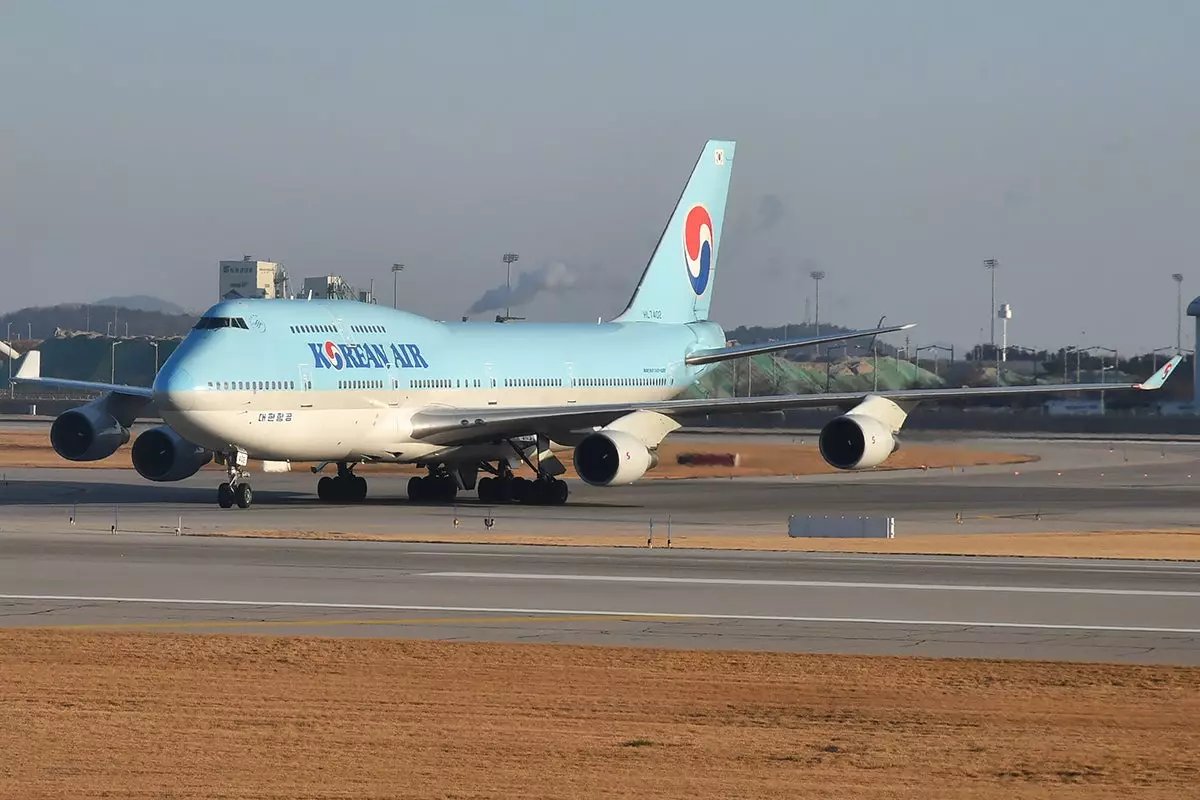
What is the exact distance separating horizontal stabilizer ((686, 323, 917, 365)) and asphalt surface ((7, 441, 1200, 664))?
697 centimetres

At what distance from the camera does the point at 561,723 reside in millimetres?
16625

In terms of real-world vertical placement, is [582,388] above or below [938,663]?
above

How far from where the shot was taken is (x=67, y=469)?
66.6 m

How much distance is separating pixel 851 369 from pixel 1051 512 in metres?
108

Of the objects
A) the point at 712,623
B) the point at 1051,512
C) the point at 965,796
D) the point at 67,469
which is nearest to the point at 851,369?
the point at 67,469

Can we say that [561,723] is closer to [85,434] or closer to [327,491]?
[327,491]

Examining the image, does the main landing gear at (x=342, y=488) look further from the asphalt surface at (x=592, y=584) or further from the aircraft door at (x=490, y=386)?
the aircraft door at (x=490, y=386)

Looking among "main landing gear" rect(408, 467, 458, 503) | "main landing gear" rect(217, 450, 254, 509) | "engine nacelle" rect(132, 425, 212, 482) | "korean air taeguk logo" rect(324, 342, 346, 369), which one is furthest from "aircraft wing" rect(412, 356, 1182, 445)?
"engine nacelle" rect(132, 425, 212, 482)

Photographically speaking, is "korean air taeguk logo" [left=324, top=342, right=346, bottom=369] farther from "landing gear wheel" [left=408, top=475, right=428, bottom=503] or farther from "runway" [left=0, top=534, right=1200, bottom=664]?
"runway" [left=0, top=534, right=1200, bottom=664]

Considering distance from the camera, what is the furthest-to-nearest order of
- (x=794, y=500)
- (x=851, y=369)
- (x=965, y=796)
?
(x=851, y=369), (x=794, y=500), (x=965, y=796)

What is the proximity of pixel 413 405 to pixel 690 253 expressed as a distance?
1685cm

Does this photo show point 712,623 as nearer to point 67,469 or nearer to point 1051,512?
point 1051,512

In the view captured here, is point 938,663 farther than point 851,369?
No

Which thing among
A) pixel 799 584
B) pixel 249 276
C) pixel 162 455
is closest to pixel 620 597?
pixel 799 584
